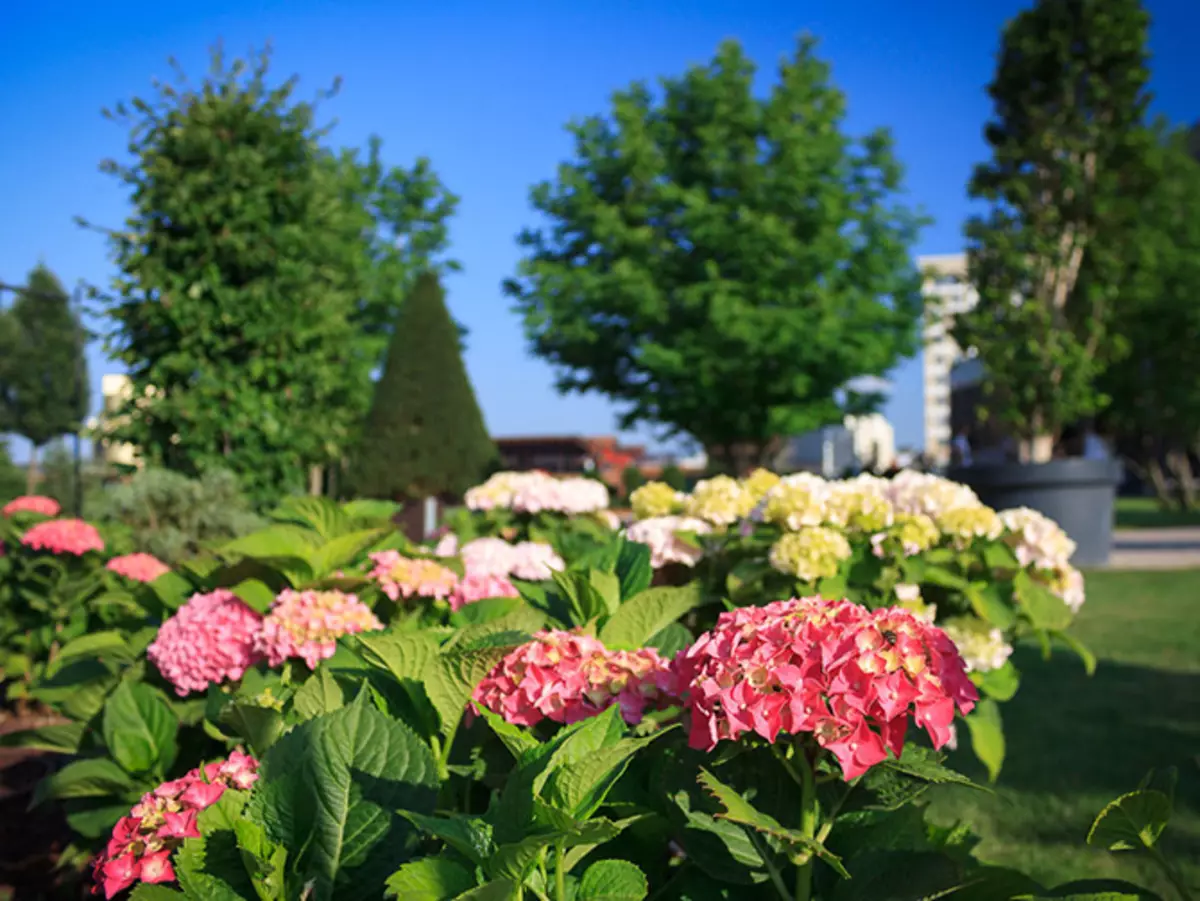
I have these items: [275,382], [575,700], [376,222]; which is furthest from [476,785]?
[376,222]

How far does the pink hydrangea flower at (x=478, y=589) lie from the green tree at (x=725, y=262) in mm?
18019

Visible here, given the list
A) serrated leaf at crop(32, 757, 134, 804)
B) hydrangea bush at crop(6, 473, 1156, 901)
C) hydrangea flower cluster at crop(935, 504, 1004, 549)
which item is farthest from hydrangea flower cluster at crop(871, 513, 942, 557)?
serrated leaf at crop(32, 757, 134, 804)

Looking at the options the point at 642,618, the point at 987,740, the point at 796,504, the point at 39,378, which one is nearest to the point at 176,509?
the point at 796,504

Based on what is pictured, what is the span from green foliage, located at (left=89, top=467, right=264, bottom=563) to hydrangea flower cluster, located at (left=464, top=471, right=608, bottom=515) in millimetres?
1458

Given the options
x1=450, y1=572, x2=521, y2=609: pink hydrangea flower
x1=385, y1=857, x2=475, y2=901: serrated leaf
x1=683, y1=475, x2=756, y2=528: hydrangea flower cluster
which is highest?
x1=683, y1=475, x2=756, y2=528: hydrangea flower cluster

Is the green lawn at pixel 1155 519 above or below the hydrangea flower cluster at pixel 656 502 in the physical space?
below

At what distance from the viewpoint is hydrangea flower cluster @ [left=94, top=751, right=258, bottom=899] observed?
4.62 feet

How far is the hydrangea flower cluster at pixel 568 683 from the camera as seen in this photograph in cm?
158

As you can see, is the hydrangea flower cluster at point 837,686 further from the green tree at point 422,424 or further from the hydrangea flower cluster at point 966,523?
the green tree at point 422,424

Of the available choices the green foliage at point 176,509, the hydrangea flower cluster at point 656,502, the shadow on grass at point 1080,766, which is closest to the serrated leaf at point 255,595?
the shadow on grass at point 1080,766

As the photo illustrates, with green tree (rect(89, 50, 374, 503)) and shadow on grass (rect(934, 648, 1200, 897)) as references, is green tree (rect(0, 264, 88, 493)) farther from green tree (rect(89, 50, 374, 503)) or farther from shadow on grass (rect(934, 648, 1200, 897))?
shadow on grass (rect(934, 648, 1200, 897))

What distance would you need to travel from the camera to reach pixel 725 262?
72.8ft

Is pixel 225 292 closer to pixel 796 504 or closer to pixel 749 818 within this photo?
pixel 796 504

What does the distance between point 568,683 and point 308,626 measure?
0.81 metres
